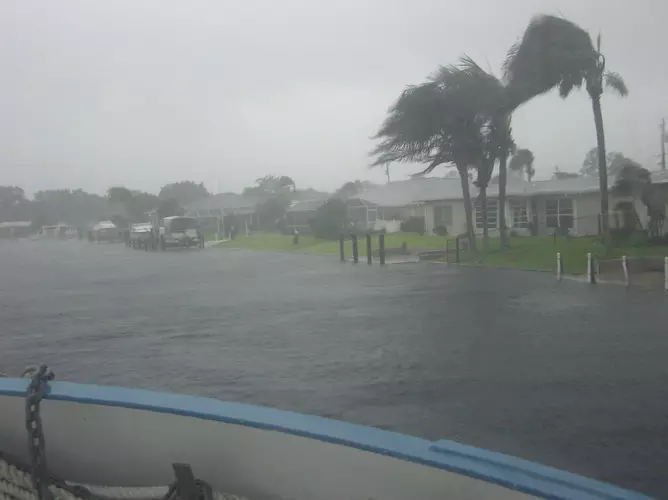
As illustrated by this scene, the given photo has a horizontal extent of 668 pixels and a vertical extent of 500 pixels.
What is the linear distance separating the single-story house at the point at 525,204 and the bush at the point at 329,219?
5427 millimetres

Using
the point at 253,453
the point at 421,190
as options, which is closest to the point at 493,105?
the point at 421,190

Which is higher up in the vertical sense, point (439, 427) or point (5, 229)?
point (5, 229)

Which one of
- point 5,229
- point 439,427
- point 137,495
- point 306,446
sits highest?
point 5,229

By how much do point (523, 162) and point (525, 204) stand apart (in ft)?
5.15

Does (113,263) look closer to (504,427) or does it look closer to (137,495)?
(504,427)

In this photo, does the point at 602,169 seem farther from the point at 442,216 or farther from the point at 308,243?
the point at 308,243

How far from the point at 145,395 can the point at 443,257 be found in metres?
13.4

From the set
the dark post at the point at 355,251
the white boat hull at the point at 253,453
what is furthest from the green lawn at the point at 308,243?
the white boat hull at the point at 253,453

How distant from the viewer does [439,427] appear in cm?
527

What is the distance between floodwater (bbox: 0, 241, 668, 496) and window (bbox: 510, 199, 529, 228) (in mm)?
1035

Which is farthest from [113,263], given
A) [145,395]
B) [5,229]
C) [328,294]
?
[145,395]

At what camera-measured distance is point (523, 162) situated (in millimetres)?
13039

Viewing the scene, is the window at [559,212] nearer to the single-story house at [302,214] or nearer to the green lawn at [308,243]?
the green lawn at [308,243]

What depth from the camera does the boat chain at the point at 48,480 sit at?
2893 millimetres
